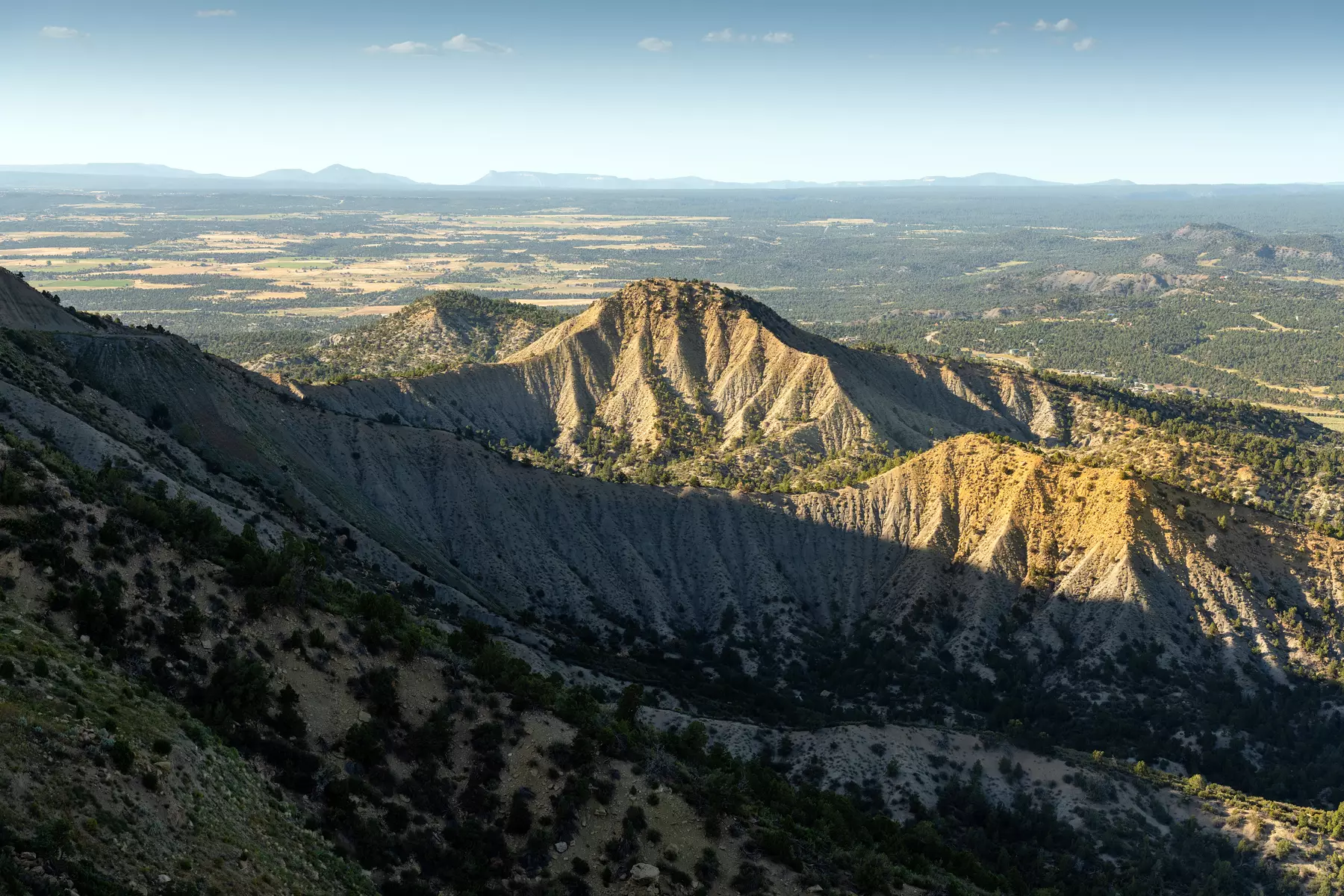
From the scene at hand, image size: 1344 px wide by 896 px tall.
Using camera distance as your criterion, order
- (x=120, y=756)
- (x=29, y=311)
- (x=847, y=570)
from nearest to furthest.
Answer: (x=120, y=756)
(x=29, y=311)
(x=847, y=570)

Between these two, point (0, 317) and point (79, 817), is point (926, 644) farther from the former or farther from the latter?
point (0, 317)

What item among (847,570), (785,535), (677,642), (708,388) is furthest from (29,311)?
(708,388)

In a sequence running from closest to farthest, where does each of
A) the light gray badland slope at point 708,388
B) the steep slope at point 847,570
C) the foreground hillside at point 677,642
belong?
the foreground hillside at point 677,642, the steep slope at point 847,570, the light gray badland slope at point 708,388

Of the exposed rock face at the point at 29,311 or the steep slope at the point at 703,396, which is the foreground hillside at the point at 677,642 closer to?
the exposed rock face at the point at 29,311

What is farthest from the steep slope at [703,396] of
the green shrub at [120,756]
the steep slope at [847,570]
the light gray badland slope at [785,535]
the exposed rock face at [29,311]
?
the green shrub at [120,756]

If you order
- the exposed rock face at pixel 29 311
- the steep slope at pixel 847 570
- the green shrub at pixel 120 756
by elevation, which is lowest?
the steep slope at pixel 847 570

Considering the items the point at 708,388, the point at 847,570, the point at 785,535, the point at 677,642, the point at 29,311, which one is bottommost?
the point at 677,642

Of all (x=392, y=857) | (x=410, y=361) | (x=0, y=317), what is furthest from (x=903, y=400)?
(x=392, y=857)

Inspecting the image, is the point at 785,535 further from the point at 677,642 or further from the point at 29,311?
the point at 29,311
